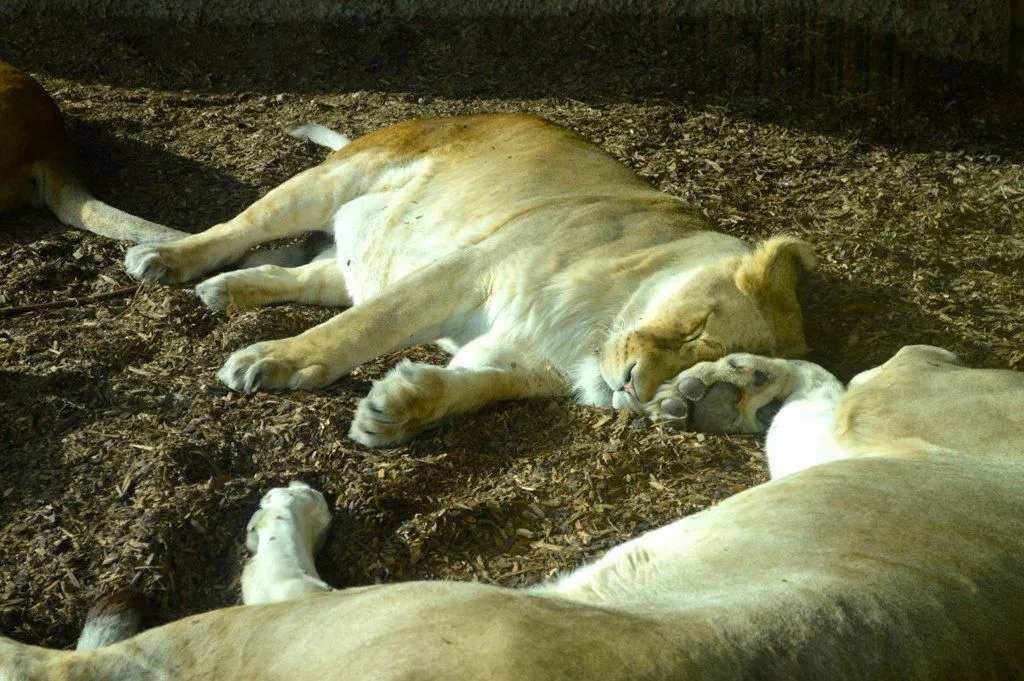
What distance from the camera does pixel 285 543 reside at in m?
3.04

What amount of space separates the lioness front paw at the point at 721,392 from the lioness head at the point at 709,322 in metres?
0.06

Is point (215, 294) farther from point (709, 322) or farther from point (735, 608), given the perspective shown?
point (735, 608)

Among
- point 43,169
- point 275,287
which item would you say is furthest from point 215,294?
point 43,169

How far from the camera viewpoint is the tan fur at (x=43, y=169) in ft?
17.1

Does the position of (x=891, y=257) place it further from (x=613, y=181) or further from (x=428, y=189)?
(x=428, y=189)

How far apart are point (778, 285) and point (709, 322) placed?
323mm

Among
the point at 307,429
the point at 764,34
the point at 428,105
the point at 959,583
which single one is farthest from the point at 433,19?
the point at 959,583

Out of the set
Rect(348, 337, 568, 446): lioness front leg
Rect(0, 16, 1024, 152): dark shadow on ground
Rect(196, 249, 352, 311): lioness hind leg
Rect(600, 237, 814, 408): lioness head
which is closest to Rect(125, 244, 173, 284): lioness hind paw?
Rect(196, 249, 352, 311): lioness hind leg

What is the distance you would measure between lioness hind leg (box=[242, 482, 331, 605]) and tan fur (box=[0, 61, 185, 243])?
7.21 ft

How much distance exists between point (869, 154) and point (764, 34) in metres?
1.30

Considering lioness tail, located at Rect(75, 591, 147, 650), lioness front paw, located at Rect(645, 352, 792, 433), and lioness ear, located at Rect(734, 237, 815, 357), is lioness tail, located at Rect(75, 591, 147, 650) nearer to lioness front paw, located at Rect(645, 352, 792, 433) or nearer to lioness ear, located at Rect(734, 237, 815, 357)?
lioness front paw, located at Rect(645, 352, 792, 433)

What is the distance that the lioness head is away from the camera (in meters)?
3.75

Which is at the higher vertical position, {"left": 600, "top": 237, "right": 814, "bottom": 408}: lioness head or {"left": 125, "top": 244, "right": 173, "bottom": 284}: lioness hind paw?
{"left": 600, "top": 237, "right": 814, "bottom": 408}: lioness head

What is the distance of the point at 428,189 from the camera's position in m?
4.88
